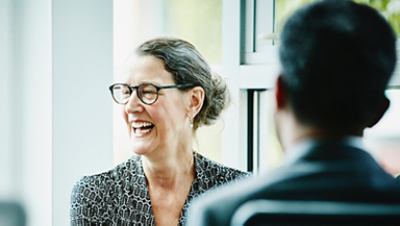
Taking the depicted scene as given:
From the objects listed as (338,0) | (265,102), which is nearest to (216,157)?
(265,102)

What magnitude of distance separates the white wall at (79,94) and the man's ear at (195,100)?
24.1 inches

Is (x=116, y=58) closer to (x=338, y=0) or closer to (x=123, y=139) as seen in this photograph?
(x=123, y=139)

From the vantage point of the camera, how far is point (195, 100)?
266cm

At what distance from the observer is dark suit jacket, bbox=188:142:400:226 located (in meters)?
0.99

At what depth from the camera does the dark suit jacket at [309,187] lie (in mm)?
987

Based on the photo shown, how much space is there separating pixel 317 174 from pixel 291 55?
190 mm

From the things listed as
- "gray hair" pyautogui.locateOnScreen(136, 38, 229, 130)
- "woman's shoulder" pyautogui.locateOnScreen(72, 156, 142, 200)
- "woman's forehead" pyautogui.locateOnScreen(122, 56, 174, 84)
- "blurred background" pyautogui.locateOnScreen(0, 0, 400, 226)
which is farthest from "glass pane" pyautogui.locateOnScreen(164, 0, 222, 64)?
"woman's shoulder" pyautogui.locateOnScreen(72, 156, 142, 200)

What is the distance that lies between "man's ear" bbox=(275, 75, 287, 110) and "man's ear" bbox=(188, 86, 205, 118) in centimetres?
153

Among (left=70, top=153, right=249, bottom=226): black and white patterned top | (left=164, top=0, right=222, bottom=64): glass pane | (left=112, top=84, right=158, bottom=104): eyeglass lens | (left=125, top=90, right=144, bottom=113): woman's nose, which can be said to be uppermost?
(left=164, top=0, right=222, bottom=64): glass pane

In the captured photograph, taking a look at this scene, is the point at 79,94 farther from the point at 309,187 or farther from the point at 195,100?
the point at 309,187

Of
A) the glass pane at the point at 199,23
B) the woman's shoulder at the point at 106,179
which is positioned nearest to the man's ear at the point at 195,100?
the woman's shoulder at the point at 106,179

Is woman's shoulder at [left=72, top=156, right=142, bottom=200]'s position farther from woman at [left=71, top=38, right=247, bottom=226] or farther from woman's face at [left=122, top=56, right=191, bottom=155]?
woman's face at [left=122, top=56, right=191, bottom=155]

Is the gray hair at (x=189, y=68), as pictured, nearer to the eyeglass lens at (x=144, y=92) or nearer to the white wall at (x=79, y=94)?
the eyeglass lens at (x=144, y=92)

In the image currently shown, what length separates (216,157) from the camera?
3107 mm
